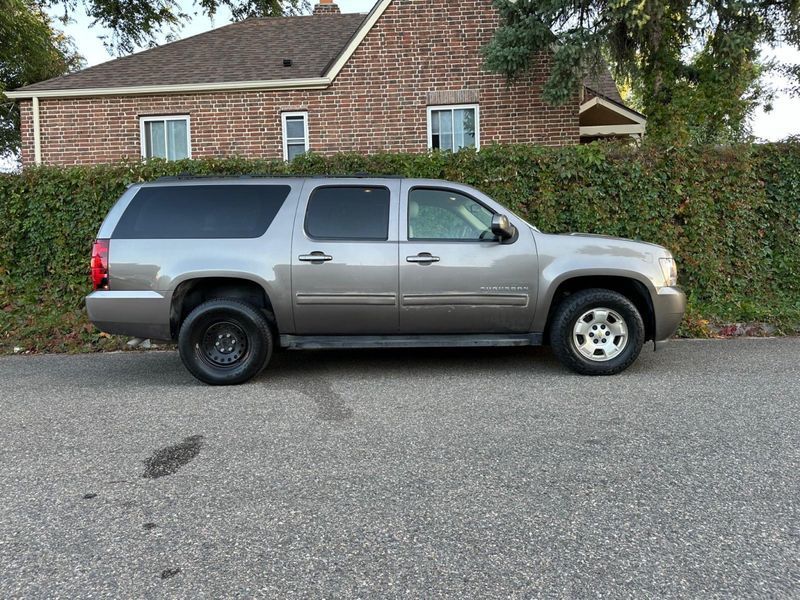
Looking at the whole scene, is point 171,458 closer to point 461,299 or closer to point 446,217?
point 461,299

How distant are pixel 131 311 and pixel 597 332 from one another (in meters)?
4.21

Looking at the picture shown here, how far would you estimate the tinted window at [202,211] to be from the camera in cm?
564

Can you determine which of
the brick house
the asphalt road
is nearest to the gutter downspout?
the brick house

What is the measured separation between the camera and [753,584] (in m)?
2.34

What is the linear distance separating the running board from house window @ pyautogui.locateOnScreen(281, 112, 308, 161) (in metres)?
8.34

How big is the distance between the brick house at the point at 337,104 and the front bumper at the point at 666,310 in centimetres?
745

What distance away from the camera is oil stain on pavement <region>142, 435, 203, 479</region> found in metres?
3.54

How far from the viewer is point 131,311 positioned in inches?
219

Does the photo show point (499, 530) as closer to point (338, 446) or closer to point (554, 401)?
point (338, 446)

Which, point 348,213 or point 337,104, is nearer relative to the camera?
point 348,213

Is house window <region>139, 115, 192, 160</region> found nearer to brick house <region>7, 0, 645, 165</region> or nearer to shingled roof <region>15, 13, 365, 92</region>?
brick house <region>7, 0, 645, 165</region>

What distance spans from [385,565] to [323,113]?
38.7 ft

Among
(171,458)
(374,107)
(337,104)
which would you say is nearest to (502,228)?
(171,458)

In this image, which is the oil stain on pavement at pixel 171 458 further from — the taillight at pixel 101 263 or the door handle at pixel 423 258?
the door handle at pixel 423 258
